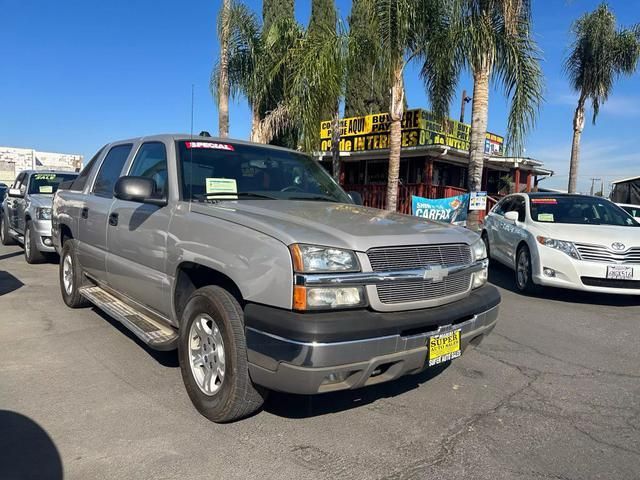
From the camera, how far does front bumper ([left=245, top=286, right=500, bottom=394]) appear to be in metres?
2.58

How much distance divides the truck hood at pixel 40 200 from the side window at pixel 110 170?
407 centimetres

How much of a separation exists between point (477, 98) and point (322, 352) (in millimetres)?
10747

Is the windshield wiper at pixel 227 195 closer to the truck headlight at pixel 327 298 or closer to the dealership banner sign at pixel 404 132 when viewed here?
the truck headlight at pixel 327 298

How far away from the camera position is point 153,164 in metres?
4.26

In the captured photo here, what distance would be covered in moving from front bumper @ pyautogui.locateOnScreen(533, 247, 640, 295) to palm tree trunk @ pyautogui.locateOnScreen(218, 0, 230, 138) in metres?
11.5

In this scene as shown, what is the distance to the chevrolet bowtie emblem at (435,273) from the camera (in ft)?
10.0

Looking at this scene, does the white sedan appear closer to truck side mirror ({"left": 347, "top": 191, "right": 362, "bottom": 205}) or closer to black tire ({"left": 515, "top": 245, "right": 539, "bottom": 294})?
black tire ({"left": 515, "top": 245, "right": 539, "bottom": 294})

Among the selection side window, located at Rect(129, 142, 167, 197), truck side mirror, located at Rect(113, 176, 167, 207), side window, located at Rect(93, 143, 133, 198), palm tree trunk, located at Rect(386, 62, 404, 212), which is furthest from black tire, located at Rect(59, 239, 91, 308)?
palm tree trunk, located at Rect(386, 62, 404, 212)

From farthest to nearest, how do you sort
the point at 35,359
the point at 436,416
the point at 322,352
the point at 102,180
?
the point at 102,180, the point at 35,359, the point at 436,416, the point at 322,352

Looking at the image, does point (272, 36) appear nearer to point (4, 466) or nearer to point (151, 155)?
point (151, 155)

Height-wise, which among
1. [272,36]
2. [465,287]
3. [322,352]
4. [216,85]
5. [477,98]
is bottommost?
[322,352]

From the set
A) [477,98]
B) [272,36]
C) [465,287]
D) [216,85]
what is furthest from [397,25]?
[465,287]

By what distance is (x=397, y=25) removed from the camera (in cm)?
1133

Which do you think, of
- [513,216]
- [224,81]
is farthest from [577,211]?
[224,81]
